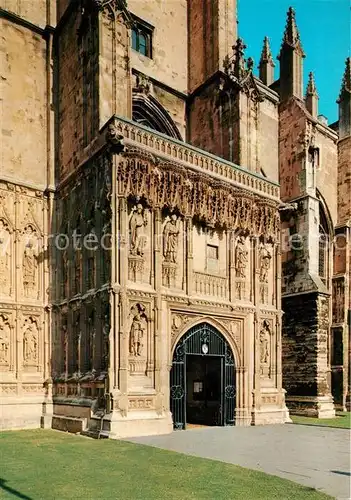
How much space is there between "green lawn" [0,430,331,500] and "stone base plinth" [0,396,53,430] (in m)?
4.78

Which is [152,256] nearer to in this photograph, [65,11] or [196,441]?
[196,441]

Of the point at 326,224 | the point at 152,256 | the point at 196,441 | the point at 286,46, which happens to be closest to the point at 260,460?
the point at 196,441

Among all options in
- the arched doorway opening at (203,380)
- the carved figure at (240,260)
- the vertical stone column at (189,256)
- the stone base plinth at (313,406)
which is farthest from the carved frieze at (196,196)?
the stone base plinth at (313,406)

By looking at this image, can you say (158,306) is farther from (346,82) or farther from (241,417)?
(346,82)

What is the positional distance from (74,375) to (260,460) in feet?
24.5

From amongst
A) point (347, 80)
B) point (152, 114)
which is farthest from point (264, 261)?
point (347, 80)

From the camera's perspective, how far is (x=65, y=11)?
1877 centimetres

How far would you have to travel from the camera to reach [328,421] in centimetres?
2031

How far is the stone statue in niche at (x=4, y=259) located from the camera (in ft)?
56.3

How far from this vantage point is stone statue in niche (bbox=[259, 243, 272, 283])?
19156mm

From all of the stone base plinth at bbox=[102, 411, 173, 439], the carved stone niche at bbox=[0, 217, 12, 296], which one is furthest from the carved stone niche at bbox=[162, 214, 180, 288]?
the carved stone niche at bbox=[0, 217, 12, 296]

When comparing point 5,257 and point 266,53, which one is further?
point 266,53

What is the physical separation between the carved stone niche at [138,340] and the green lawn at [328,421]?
7.31 m

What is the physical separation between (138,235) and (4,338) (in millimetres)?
5497
